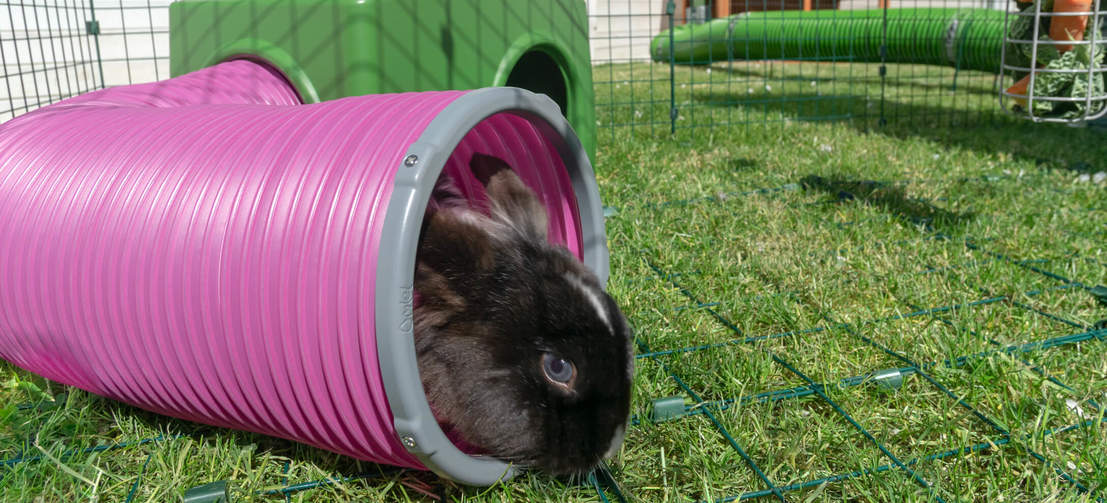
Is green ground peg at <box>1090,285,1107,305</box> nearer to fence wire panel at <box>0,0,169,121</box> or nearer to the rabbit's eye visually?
the rabbit's eye

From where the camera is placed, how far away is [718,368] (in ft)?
6.41

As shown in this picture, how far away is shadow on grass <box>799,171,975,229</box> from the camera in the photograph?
3160 mm

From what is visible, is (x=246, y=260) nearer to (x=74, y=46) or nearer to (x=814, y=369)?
(x=814, y=369)

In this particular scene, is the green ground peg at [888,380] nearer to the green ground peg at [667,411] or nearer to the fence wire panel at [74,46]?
the green ground peg at [667,411]

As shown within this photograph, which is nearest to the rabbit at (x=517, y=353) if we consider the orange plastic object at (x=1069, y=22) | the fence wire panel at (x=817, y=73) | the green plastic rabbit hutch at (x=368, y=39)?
the green plastic rabbit hutch at (x=368, y=39)

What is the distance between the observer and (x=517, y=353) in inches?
58.0

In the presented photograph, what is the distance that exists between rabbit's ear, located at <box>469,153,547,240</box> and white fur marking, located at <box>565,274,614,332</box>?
0.64 ft

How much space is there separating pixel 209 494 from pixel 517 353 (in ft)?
1.95

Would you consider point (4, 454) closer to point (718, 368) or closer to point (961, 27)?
point (718, 368)

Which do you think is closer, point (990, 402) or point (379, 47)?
point (990, 402)

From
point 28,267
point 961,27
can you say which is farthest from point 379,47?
point 961,27

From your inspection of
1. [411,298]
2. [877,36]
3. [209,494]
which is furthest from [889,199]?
[877,36]

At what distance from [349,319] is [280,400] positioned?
27cm

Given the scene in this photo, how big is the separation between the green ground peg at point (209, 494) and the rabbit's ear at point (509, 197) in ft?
2.36
